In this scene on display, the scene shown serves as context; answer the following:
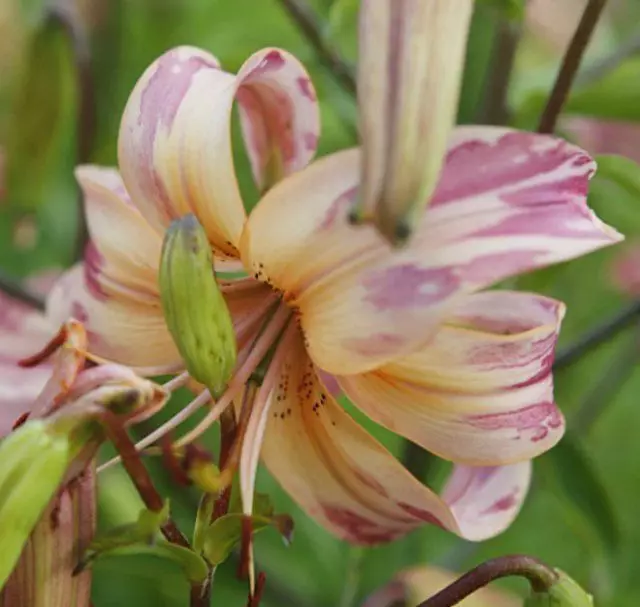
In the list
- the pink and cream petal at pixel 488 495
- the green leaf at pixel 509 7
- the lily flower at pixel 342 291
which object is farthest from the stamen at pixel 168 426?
the green leaf at pixel 509 7

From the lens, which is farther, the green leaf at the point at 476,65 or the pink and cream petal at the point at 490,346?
the green leaf at the point at 476,65

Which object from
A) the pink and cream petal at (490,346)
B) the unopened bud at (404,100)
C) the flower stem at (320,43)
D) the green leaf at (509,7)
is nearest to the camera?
the unopened bud at (404,100)

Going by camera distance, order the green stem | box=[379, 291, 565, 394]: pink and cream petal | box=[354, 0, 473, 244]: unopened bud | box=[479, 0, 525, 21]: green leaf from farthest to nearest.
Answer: the green stem → box=[479, 0, 525, 21]: green leaf → box=[379, 291, 565, 394]: pink and cream petal → box=[354, 0, 473, 244]: unopened bud

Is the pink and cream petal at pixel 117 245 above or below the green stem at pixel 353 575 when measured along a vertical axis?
above

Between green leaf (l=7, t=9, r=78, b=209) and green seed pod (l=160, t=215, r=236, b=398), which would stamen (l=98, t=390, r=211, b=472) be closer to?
green seed pod (l=160, t=215, r=236, b=398)

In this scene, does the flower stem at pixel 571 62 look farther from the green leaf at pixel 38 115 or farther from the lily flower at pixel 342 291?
the green leaf at pixel 38 115

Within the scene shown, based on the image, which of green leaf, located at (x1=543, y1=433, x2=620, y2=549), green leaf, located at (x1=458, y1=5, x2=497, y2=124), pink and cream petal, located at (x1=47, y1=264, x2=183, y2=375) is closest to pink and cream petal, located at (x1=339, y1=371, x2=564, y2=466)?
pink and cream petal, located at (x1=47, y1=264, x2=183, y2=375)

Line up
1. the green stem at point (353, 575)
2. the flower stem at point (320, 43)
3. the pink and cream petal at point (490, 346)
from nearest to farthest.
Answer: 1. the pink and cream petal at point (490, 346)
2. the flower stem at point (320, 43)
3. the green stem at point (353, 575)

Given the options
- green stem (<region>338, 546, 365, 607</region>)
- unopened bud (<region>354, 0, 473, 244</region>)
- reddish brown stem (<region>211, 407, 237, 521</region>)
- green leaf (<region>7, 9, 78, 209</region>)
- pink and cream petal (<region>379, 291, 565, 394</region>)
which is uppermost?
unopened bud (<region>354, 0, 473, 244</region>)
